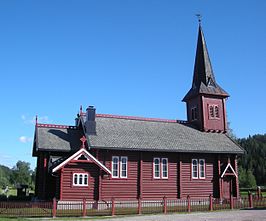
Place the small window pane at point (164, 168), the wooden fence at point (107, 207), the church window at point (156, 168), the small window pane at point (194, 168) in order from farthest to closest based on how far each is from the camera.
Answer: the small window pane at point (194, 168) → the small window pane at point (164, 168) → the church window at point (156, 168) → the wooden fence at point (107, 207)

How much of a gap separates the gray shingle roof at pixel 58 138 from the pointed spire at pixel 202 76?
16.2m

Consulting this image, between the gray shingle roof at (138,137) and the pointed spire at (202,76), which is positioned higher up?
the pointed spire at (202,76)

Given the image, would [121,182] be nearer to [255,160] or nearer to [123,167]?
[123,167]

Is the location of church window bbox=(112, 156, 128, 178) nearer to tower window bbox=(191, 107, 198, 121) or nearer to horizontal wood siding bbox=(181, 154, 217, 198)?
horizontal wood siding bbox=(181, 154, 217, 198)

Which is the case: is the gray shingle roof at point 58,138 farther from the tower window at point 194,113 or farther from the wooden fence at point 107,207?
the tower window at point 194,113

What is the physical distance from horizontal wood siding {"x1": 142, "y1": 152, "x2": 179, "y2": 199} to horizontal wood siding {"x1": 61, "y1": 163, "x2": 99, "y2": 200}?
16.9ft

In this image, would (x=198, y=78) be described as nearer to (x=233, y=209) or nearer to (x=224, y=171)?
(x=224, y=171)

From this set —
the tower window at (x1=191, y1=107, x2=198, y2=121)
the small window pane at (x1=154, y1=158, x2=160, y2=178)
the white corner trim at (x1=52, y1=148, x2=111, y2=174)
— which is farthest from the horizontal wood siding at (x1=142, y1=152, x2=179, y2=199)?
the tower window at (x1=191, y1=107, x2=198, y2=121)

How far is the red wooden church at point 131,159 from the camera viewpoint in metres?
32.3

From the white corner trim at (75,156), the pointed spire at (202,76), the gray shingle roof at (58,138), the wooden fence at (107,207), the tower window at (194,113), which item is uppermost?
the pointed spire at (202,76)

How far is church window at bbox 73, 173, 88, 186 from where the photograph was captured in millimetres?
31953

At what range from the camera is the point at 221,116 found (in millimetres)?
44031

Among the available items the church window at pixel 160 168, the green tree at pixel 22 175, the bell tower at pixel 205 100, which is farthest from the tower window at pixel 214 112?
the green tree at pixel 22 175

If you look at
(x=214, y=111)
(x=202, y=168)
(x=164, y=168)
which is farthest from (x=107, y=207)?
(x=214, y=111)
